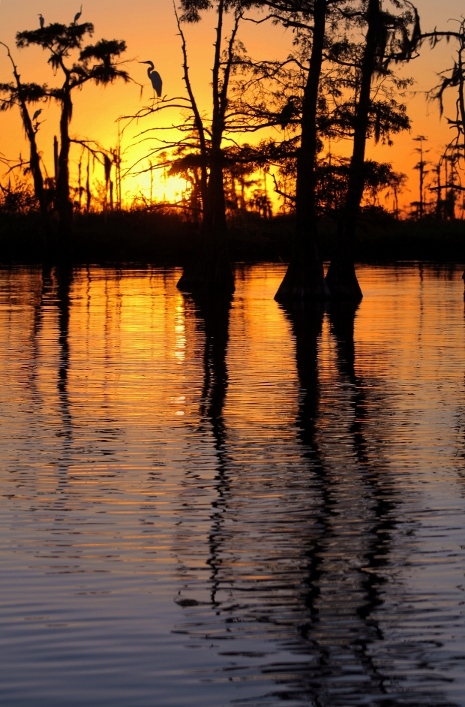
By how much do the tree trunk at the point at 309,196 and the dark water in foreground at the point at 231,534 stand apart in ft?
50.6

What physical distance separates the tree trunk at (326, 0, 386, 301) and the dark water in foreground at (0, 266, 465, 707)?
17.0m

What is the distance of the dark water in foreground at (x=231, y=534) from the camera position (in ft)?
17.7

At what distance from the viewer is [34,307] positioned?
1256 inches

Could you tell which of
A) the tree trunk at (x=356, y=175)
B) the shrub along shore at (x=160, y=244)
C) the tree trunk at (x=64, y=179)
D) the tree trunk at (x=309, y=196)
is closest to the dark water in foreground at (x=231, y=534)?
the tree trunk at (x=309, y=196)

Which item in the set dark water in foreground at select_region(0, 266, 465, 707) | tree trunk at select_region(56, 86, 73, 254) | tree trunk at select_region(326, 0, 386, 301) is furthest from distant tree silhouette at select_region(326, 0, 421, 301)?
tree trunk at select_region(56, 86, 73, 254)

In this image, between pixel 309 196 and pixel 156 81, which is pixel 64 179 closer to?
pixel 156 81

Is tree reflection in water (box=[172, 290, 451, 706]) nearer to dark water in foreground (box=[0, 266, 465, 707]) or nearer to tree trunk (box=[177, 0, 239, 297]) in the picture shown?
dark water in foreground (box=[0, 266, 465, 707])

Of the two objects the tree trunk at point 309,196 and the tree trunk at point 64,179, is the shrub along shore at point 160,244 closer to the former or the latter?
the tree trunk at point 64,179

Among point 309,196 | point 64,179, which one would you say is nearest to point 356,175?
point 309,196

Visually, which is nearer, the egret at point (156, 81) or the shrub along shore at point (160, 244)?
the egret at point (156, 81)

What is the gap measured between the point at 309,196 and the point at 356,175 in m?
1.24

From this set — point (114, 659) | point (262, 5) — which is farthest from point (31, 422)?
point (262, 5)

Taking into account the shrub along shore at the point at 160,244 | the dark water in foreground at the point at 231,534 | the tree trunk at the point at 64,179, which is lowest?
the dark water in foreground at the point at 231,534

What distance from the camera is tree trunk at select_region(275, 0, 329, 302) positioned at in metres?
34.1
